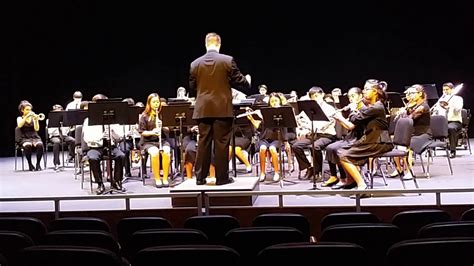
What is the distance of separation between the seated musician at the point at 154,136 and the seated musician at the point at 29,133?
3.82 m

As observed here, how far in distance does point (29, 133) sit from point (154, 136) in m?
4.35

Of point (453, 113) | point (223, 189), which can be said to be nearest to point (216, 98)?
point (223, 189)

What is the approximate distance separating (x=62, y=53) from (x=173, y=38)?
2.94 m

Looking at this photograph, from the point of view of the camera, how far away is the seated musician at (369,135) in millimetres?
6912

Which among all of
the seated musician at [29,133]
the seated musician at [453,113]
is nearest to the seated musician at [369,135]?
the seated musician at [453,113]

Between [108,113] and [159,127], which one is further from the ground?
[108,113]

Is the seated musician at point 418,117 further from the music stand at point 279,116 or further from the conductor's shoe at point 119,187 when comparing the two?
the conductor's shoe at point 119,187

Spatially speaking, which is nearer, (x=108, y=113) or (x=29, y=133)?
(x=108, y=113)

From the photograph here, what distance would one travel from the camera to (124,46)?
15.6m

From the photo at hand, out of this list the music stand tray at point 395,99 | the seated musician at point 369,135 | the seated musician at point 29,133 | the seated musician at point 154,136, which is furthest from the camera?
the seated musician at point 29,133

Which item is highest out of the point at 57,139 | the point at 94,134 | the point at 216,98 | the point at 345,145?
the point at 216,98

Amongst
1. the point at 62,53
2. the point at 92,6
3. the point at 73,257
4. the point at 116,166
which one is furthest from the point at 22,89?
the point at 73,257

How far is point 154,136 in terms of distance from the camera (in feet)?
28.5

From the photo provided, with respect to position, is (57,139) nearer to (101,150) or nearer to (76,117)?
(76,117)
